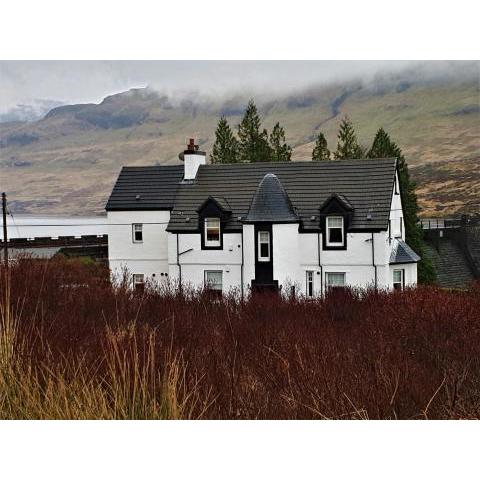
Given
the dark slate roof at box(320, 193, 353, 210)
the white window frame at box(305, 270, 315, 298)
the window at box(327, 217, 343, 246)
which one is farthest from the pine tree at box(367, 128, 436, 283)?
the white window frame at box(305, 270, 315, 298)

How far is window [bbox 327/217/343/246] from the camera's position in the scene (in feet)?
68.7

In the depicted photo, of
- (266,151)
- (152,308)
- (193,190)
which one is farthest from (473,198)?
(152,308)

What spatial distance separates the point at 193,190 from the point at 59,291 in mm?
9605

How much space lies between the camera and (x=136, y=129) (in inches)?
1278

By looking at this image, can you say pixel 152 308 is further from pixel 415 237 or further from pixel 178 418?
pixel 415 237

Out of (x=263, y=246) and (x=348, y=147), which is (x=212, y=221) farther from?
(x=348, y=147)

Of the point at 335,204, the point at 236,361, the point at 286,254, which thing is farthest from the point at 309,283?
the point at 236,361

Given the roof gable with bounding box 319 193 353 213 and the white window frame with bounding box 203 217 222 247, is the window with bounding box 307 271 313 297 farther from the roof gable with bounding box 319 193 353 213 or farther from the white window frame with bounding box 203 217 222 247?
the white window frame with bounding box 203 217 222 247

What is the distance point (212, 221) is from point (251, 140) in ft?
27.8

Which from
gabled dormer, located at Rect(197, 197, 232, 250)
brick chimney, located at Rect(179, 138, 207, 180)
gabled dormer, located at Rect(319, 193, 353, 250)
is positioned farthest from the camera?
brick chimney, located at Rect(179, 138, 207, 180)

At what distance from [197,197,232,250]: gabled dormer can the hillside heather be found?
7.59m

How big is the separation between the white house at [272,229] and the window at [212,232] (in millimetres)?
27

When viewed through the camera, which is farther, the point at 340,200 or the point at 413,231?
the point at 413,231

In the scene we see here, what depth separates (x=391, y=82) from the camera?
3684 centimetres
